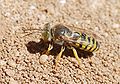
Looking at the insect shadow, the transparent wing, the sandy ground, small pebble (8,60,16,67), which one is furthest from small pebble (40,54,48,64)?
the transparent wing

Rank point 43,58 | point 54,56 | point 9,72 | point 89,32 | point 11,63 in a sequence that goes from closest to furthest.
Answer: point 9,72
point 11,63
point 43,58
point 54,56
point 89,32

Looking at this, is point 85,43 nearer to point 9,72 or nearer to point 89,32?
point 89,32

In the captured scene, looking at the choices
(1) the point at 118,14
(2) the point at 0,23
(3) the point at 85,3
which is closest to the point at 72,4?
(3) the point at 85,3

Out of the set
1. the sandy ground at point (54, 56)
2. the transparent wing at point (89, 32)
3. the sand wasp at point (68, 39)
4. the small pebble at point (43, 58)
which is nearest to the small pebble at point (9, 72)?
the sandy ground at point (54, 56)

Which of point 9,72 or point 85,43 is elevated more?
point 85,43

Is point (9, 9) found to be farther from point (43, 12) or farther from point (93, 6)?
point (93, 6)

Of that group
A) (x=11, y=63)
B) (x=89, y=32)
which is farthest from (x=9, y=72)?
(x=89, y=32)

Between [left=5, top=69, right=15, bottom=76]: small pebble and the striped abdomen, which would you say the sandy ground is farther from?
the striped abdomen
